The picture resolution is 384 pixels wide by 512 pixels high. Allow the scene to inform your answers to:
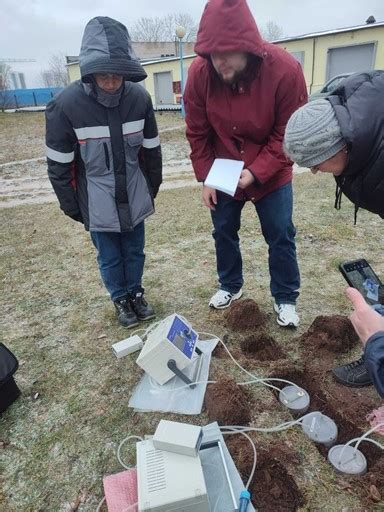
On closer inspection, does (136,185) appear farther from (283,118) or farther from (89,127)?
(283,118)

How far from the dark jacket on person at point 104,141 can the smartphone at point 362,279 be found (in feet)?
4.41

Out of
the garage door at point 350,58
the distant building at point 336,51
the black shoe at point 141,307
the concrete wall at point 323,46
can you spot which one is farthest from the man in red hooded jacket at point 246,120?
the garage door at point 350,58

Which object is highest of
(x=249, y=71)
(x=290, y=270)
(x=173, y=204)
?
(x=249, y=71)

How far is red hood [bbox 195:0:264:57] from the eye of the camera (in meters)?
1.98

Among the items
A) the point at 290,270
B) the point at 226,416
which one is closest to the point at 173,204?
the point at 290,270

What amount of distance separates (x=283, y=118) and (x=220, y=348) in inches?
56.2

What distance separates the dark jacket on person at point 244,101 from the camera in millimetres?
1996

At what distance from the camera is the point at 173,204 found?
561 centimetres

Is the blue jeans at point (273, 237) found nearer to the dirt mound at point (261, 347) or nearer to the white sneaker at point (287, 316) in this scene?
the white sneaker at point (287, 316)

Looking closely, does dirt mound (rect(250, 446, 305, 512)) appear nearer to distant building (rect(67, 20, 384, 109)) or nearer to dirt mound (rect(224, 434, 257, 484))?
dirt mound (rect(224, 434, 257, 484))

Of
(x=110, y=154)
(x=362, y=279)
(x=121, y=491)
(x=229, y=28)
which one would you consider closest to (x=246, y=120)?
(x=229, y=28)

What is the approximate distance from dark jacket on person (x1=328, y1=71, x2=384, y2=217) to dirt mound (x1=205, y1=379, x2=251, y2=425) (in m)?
1.17

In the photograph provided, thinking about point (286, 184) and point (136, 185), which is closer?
point (286, 184)

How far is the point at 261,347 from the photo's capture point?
2.63m
